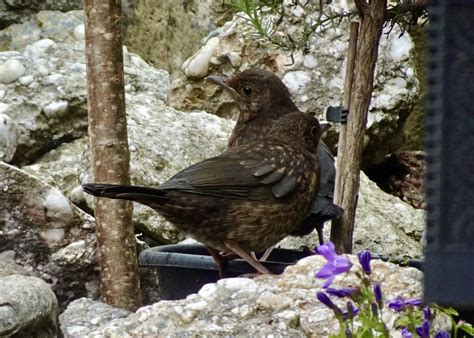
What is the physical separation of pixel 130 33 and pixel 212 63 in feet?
5.63

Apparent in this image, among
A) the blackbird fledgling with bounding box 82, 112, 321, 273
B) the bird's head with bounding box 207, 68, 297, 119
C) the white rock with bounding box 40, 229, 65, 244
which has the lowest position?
the white rock with bounding box 40, 229, 65, 244

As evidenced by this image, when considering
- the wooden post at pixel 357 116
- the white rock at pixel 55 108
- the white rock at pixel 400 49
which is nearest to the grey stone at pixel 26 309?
the wooden post at pixel 357 116

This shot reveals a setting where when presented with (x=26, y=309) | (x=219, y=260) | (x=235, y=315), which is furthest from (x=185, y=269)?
(x=235, y=315)

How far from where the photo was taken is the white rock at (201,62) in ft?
24.3

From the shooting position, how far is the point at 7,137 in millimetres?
6625

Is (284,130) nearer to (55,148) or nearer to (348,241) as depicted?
(348,241)

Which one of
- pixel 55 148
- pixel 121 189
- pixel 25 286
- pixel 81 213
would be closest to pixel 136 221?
pixel 81 213

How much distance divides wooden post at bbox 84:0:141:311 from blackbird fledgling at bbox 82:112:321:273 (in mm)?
434

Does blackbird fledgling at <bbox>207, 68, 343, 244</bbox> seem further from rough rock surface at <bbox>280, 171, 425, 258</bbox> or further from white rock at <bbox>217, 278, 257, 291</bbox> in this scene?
white rock at <bbox>217, 278, 257, 291</bbox>

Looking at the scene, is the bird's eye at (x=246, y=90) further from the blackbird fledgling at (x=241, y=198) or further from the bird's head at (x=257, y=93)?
the blackbird fledgling at (x=241, y=198)

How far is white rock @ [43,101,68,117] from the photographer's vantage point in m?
7.05

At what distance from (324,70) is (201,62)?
0.73 meters

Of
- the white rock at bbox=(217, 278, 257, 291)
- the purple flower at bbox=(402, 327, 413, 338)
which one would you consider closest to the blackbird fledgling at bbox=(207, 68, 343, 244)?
the white rock at bbox=(217, 278, 257, 291)

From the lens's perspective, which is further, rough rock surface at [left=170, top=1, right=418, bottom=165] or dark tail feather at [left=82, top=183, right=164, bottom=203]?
rough rock surface at [left=170, top=1, right=418, bottom=165]
